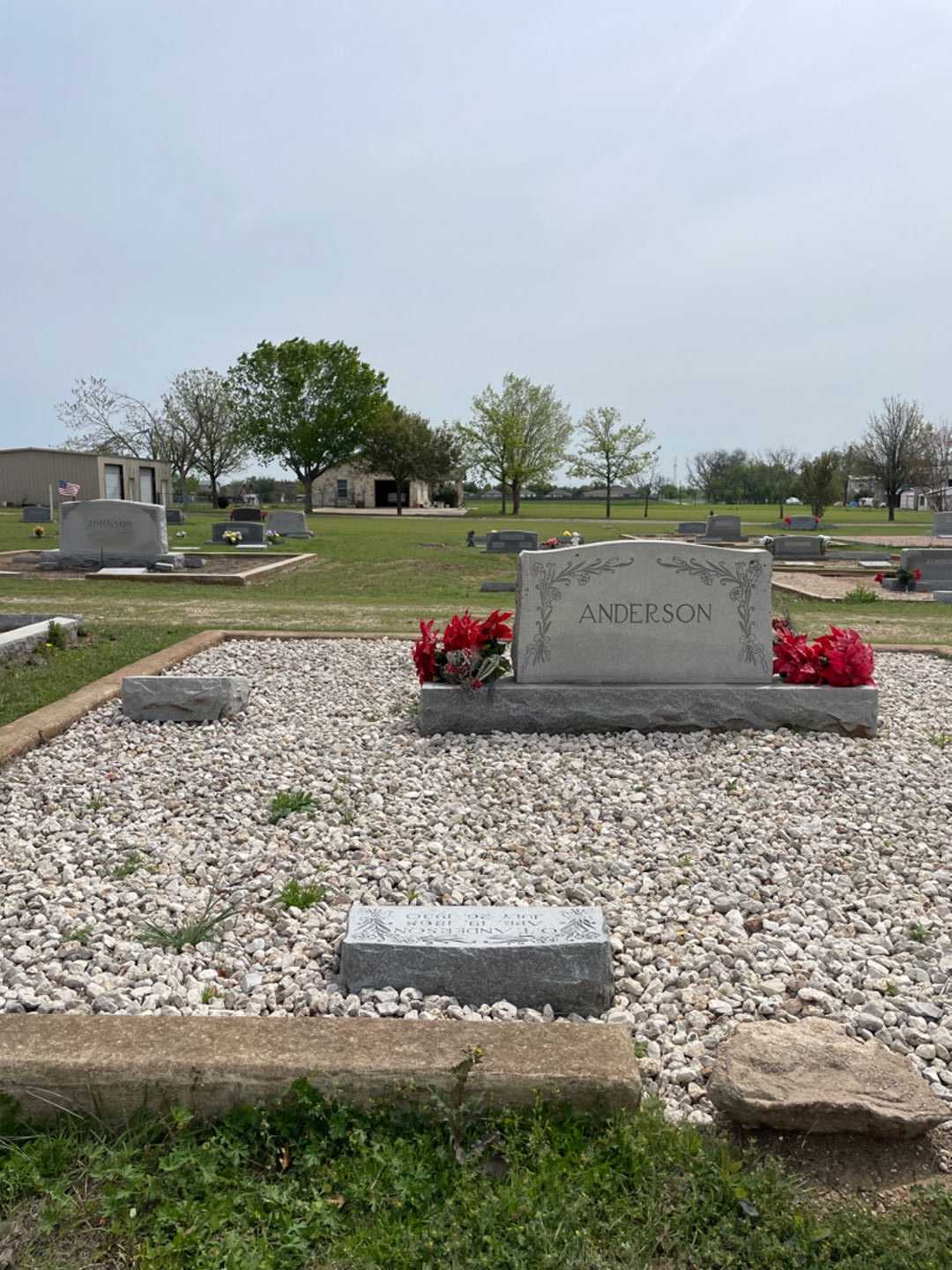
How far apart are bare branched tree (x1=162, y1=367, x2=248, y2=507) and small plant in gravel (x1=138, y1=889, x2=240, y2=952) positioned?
58829 mm

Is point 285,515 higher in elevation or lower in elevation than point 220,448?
lower

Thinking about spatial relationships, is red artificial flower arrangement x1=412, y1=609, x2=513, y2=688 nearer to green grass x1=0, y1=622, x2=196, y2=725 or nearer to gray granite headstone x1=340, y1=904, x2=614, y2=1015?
green grass x1=0, y1=622, x2=196, y2=725

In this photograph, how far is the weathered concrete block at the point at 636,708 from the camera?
6113 millimetres

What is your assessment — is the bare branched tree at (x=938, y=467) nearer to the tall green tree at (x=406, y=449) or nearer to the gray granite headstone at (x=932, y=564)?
the tall green tree at (x=406, y=449)

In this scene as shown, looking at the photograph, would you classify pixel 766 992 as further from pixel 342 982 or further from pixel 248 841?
pixel 248 841

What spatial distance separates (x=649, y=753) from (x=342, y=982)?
2.95 meters

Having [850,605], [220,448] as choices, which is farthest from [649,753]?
[220,448]

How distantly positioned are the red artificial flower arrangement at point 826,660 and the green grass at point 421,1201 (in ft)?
14.0

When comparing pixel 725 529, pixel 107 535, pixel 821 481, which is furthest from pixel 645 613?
pixel 821 481

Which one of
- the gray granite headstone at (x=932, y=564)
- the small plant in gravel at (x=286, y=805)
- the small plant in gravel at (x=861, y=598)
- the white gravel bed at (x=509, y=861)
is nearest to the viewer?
the white gravel bed at (x=509, y=861)

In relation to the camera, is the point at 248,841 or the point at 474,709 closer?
the point at 248,841

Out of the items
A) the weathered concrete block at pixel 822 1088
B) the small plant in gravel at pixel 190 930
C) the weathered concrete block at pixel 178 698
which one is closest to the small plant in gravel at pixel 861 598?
the weathered concrete block at pixel 178 698

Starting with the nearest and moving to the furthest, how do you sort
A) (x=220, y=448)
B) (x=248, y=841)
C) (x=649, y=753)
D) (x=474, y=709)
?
1. (x=248, y=841)
2. (x=649, y=753)
3. (x=474, y=709)
4. (x=220, y=448)

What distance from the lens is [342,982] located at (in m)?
3.16
